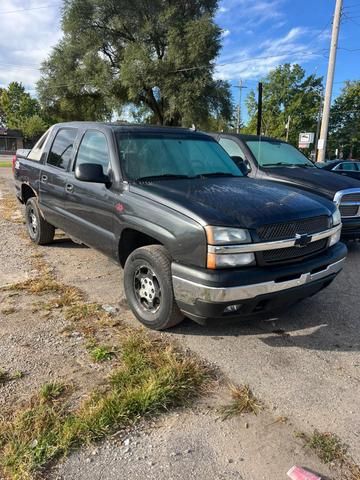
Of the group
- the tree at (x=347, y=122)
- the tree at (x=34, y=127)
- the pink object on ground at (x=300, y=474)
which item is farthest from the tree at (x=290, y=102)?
the pink object on ground at (x=300, y=474)

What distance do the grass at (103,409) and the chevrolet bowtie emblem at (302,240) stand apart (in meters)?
1.25

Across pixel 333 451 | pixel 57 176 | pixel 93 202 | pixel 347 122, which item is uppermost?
pixel 347 122

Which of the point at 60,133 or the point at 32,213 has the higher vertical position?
the point at 60,133

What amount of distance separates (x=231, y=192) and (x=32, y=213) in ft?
12.4

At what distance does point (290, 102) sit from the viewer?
5628cm

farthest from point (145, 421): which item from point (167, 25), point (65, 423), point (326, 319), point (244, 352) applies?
point (167, 25)

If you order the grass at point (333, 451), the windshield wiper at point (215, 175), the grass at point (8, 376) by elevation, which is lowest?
the grass at point (333, 451)

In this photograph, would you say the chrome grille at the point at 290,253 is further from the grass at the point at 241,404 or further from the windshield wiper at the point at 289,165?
the windshield wiper at the point at 289,165

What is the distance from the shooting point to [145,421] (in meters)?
2.41

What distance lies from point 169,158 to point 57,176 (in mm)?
1620

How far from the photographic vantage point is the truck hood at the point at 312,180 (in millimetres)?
6234

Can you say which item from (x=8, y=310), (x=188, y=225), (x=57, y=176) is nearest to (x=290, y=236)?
(x=188, y=225)

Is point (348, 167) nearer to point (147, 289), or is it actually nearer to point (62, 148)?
point (62, 148)

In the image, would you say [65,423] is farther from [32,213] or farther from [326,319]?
[32,213]
